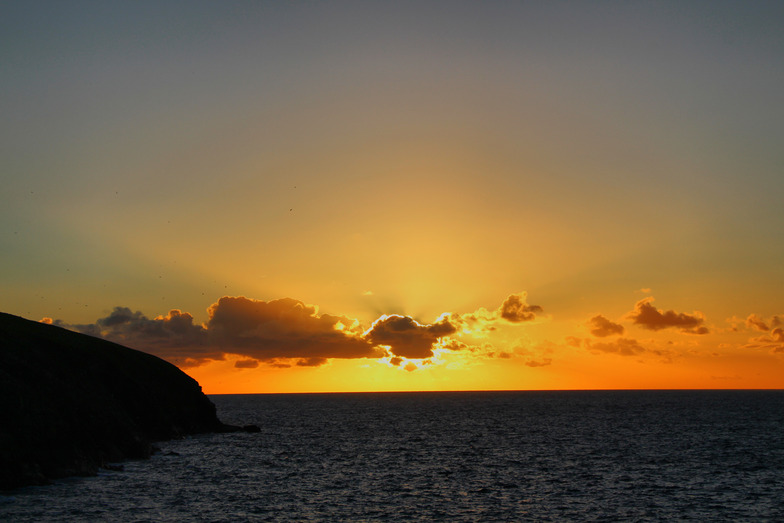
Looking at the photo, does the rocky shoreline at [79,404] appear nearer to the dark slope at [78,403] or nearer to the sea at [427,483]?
the dark slope at [78,403]

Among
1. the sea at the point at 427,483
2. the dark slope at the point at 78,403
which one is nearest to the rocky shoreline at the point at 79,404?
the dark slope at the point at 78,403

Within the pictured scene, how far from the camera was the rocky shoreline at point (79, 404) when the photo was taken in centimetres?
5791

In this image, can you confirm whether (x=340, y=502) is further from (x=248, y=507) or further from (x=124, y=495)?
(x=124, y=495)

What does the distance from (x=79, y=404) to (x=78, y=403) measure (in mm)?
157

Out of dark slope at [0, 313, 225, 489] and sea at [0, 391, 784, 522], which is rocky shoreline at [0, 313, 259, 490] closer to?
dark slope at [0, 313, 225, 489]

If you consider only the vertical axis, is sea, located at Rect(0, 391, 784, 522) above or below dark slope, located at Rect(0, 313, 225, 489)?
below

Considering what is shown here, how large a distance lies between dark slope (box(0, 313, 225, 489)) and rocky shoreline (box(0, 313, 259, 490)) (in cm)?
10

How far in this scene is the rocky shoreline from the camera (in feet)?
190

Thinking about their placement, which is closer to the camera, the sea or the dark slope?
the sea

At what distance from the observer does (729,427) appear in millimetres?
133500

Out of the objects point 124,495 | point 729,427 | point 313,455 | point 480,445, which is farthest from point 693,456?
point 124,495

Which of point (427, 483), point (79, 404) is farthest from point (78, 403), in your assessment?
point (427, 483)

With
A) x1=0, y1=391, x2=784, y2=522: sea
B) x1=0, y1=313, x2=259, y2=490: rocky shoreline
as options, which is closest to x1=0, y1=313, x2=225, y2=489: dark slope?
x1=0, y1=313, x2=259, y2=490: rocky shoreline

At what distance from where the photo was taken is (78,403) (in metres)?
69.6
